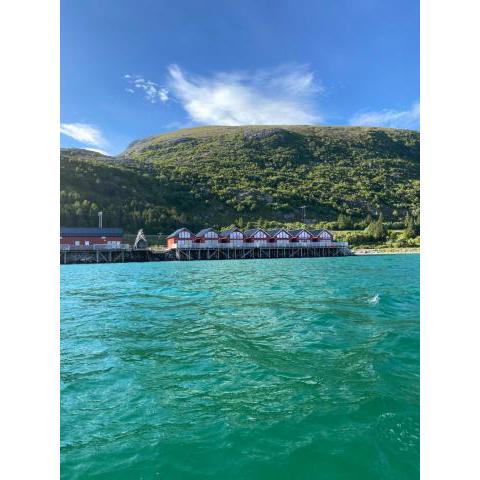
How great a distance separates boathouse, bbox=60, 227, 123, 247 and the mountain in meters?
19.1

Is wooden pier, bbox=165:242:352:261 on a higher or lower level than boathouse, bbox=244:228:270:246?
lower

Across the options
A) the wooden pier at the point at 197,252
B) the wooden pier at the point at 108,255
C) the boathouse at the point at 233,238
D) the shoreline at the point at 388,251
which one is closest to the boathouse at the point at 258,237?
the boathouse at the point at 233,238

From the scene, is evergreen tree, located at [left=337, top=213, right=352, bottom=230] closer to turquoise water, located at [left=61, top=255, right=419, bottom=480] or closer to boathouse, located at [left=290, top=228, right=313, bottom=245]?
boathouse, located at [left=290, top=228, right=313, bottom=245]

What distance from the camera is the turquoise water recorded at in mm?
2777

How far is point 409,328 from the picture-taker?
671 centimetres

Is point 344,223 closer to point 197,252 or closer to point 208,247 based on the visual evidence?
point 208,247

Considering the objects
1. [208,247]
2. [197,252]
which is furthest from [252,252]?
[197,252]

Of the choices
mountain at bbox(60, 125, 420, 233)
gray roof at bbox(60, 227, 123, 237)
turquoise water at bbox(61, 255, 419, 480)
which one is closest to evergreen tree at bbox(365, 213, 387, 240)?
mountain at bbox(60, 125, 420, 233)

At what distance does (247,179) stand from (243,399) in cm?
10011

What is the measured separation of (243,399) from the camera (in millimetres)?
3816

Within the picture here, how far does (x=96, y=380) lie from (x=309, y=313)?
536 cm
